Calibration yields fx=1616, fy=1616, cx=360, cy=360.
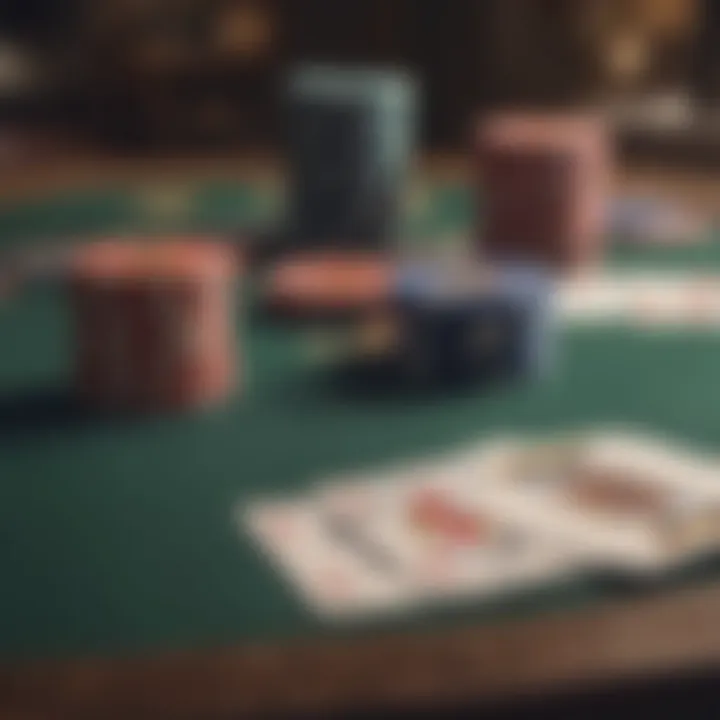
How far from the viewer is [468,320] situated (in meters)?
1.13

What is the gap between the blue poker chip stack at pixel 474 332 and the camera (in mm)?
1134

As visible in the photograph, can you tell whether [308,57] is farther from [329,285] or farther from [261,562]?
[261,562]

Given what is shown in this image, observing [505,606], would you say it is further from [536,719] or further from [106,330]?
[106,330]

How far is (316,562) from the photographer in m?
0.84

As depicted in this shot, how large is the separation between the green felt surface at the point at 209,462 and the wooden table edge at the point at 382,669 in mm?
18

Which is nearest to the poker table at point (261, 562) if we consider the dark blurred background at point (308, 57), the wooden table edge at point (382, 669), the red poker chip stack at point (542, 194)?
the wooden table edge at point (382, 669)

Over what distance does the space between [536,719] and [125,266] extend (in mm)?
501

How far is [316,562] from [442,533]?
79 millimetres

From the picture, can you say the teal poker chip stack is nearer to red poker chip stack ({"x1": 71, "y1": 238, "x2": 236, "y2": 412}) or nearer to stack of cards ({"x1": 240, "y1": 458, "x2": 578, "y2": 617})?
red poker chip stack ({"x1": 71, "y1": 238, "x2": 236, "y2": 412})

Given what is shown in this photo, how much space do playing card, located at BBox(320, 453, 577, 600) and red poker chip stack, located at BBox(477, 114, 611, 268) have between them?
1.68ft

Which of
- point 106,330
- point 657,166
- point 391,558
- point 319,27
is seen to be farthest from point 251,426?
point 319,27

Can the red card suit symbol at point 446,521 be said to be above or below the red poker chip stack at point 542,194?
below

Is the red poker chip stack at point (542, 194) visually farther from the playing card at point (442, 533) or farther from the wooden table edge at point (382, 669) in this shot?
the wooden table edge at point (382, 669)

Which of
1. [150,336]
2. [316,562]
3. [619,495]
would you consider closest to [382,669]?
[316,562]
